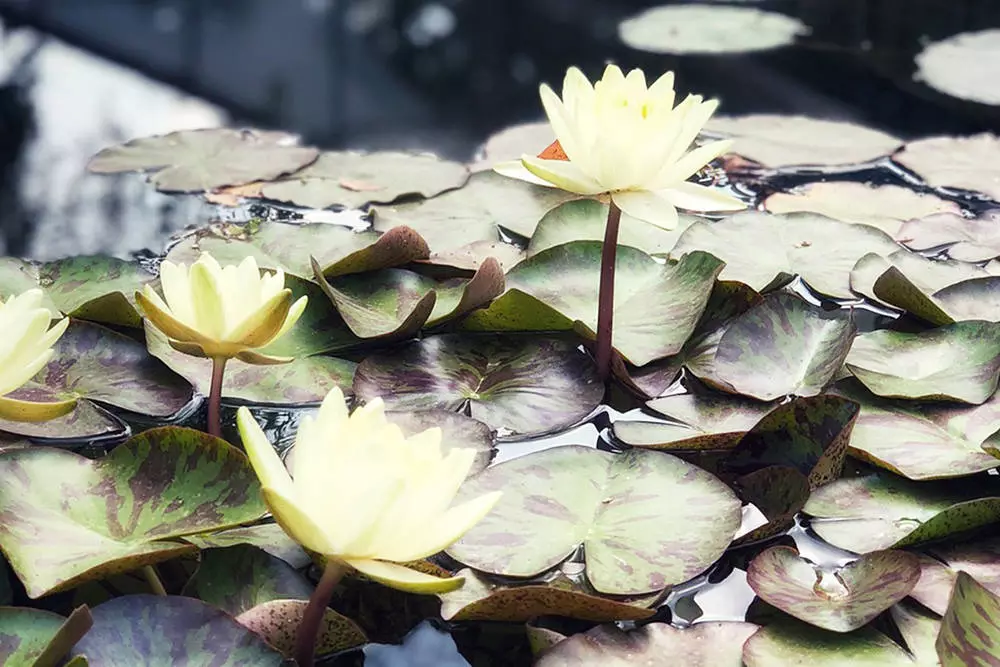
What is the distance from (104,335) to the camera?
1112 mm

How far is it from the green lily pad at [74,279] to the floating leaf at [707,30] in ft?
5.84

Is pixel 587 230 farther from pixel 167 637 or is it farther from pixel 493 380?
pixel 167 637

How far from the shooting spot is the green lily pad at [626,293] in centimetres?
113

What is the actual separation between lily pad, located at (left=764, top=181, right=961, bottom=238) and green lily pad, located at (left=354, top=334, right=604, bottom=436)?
0.70 meters

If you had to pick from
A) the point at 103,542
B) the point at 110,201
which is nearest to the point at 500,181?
the point at 110,201

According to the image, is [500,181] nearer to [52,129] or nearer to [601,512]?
[601,512]

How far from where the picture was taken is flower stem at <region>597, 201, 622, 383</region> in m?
1.05

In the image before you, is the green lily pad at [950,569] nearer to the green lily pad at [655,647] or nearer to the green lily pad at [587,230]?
the green lily pad at [655,647]

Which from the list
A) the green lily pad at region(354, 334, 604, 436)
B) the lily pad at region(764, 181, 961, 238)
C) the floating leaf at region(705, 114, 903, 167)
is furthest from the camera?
the floating leaf at region(705, 114, 903, 167)

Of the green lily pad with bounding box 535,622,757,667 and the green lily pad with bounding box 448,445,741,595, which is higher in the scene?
the green lily pad with bounding box 448,445,741,595

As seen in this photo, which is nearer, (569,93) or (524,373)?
(569,93)

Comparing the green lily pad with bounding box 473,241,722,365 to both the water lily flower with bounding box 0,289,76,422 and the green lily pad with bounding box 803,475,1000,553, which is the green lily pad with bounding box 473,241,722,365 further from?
the water lily flower with bounding box 0,289,76,422

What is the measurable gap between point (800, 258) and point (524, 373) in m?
0.54

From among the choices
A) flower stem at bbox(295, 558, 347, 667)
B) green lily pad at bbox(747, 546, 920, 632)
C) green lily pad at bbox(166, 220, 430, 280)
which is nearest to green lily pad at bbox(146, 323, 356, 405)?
green lily pad at bbox(166, 220, 430, 280)
